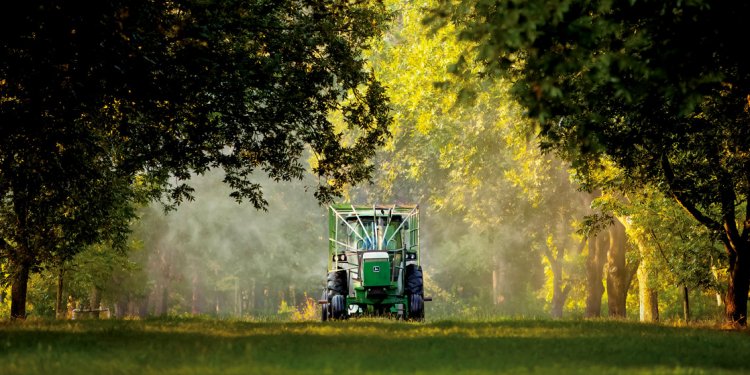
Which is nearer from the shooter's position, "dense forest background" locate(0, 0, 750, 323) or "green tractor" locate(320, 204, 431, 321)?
"dense forest background" locate(0, 0, 750, 323)

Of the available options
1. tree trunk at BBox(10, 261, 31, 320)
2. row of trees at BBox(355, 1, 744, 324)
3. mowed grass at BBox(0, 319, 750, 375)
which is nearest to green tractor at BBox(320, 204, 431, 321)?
row of trees at BBox(355, 1, 744, 324)

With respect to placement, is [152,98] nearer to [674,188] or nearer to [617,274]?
[674,188]

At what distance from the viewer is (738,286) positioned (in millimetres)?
26344

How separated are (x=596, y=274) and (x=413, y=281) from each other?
23.0 m

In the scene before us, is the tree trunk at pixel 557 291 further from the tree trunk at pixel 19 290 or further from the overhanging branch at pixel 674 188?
the overhanging branch at pixel 674 188

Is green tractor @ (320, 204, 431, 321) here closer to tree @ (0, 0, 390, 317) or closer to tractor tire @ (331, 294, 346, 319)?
tractor tire @ (331, 294, 346, 319)

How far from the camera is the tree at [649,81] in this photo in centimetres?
1418

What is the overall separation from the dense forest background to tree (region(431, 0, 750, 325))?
5cm

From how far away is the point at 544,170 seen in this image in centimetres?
5084

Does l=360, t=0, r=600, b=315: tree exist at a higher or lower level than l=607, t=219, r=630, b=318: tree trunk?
higher

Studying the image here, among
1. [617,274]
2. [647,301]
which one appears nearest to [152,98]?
[647,301]

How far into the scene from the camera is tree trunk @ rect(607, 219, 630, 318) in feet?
147

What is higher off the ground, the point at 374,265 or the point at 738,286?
the point at 374,265

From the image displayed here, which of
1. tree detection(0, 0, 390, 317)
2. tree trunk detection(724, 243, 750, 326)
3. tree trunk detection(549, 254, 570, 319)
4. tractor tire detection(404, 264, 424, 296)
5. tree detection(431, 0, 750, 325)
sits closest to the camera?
tree detection(431, 0, 750, 325)
